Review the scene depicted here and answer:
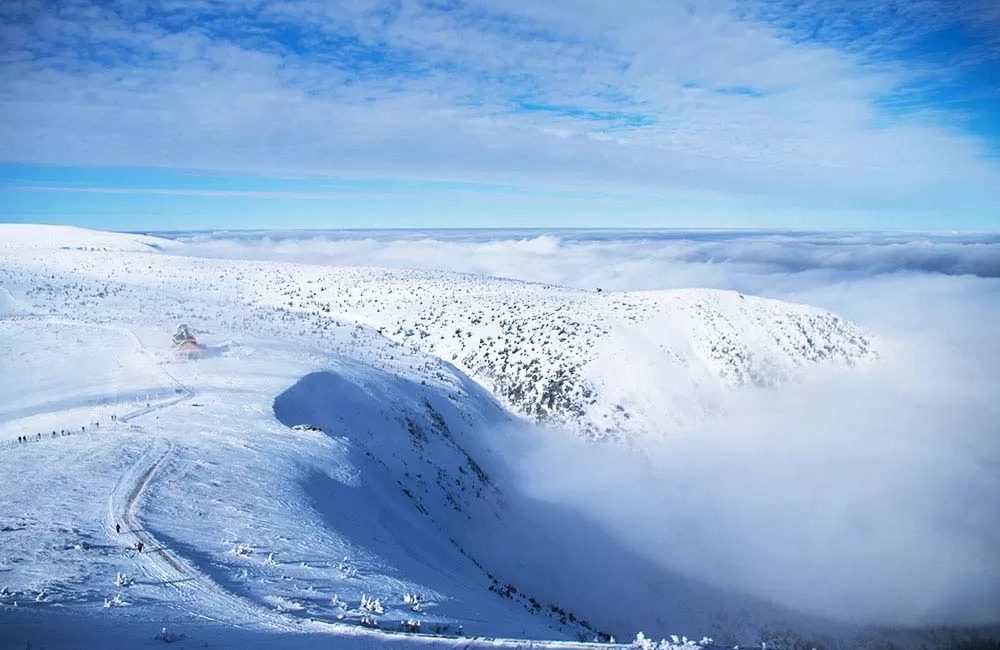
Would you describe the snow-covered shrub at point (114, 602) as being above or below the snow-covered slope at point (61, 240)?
below

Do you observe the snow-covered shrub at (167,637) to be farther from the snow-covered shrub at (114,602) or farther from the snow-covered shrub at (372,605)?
the snow-covered shrub at (372,605)

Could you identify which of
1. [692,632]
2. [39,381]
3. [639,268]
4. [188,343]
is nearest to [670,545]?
[692,632]

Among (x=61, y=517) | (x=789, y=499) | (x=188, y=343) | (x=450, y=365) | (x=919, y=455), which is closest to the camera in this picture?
(x=61, y=517)

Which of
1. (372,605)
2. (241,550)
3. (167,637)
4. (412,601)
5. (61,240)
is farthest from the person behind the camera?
(61,240)

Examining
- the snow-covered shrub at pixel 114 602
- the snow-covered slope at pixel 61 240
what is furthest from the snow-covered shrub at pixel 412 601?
the snow-covered slope at pixel 61 240

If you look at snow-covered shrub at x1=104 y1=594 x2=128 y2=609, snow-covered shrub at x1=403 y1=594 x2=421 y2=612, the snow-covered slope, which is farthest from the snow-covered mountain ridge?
snow-covered shrub at x1=104 y1=594 x2=128 y2=609

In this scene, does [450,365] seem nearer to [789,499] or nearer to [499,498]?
[499,498]

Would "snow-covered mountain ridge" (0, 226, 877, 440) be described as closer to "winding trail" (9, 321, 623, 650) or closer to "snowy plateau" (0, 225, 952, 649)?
"snowy plateau" (0, 225, 952, 649)

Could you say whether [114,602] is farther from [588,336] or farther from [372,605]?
[588,336]

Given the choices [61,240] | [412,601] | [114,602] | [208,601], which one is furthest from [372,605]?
[61,240]
